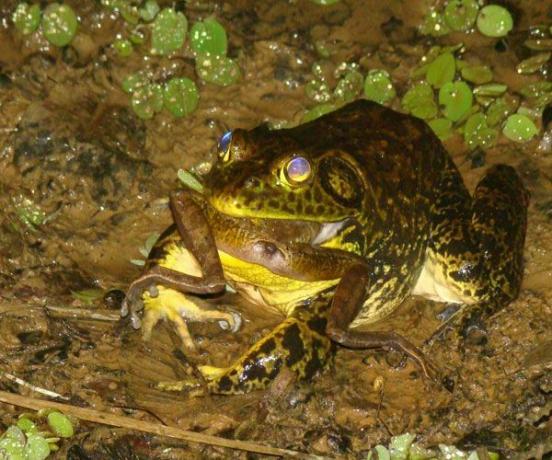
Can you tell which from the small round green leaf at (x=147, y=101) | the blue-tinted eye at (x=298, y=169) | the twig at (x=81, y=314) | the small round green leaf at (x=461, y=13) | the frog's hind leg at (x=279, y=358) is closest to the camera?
the blue-tinted eye at (x=298, y=169)

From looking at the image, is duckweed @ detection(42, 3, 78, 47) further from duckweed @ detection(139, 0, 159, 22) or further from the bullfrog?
the bullfrog

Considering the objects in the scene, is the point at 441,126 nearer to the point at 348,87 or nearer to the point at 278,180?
the point at 348,87

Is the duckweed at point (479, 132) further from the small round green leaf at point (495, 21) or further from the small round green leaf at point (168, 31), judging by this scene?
the small round green leaf at point (168, 31)

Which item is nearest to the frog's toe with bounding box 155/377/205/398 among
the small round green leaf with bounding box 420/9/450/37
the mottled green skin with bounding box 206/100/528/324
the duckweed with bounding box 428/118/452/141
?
the mottled green skin with bounding box 206/100/528/324

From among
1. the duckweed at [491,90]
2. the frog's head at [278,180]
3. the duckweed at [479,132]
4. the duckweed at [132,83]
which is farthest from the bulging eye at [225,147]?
the duckweed at [491,90]

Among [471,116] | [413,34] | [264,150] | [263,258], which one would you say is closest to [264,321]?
[263,258]

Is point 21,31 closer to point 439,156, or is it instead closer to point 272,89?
point 272,89

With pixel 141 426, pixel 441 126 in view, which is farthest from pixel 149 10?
pixel 141 426
